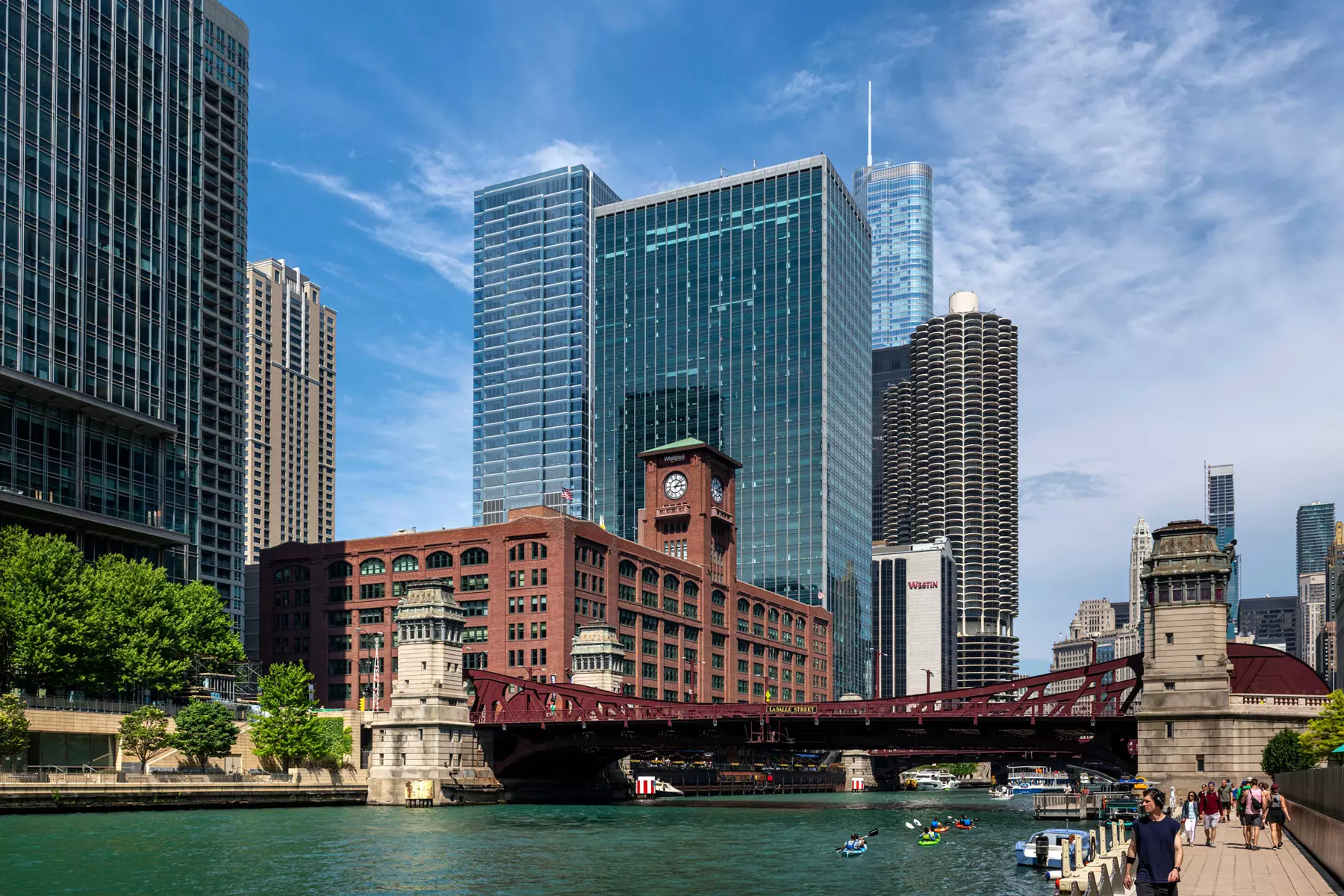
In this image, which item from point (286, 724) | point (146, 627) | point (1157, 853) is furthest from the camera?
point (286, 724)

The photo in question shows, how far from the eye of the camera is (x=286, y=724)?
385 ft

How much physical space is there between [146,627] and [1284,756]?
287ft

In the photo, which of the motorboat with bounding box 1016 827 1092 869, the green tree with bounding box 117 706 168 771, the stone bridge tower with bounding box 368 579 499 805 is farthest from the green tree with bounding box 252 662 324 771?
the motorboat with bounding box 1016 827 1092 869

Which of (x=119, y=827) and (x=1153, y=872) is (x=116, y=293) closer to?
(x=119, y=827)

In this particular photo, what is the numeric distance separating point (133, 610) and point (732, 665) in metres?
107

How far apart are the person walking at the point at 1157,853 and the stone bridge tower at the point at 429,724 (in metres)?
98.6

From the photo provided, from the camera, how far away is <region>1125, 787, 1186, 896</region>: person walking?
24.5 m

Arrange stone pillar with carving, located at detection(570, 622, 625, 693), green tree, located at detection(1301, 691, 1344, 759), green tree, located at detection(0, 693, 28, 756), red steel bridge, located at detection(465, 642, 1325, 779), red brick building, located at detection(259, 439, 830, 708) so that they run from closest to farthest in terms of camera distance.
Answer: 1. green tree, located at detection(1301, 691, 1344, 759)
2. green tree, located at detection(0, 693, 28, 756)
3. red steel bridge, located at detection(465, 642, 1325, 779)
4. stone pillar with carving, located at detection(570, 622, 625, 693)
5. red brick building, located at detection(259, 439, 830, 708)

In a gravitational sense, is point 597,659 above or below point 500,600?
below

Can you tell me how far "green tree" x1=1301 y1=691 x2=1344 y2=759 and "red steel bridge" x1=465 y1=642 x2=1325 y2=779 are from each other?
338 centimetres

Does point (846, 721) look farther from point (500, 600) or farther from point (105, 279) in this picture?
point (105, 279)

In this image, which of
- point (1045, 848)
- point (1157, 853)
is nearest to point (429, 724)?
point (1045, 848)

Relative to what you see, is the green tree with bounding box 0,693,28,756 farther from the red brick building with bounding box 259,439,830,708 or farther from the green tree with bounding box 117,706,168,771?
the red brick building with bounding box 259,439,830,708

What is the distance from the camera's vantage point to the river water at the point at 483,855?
57.8 m
